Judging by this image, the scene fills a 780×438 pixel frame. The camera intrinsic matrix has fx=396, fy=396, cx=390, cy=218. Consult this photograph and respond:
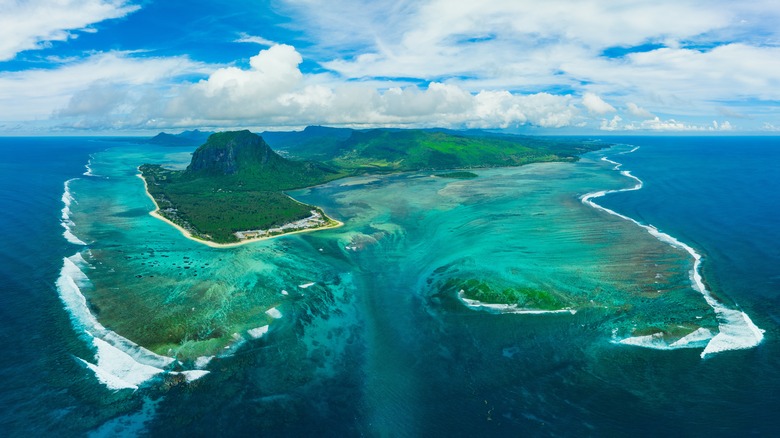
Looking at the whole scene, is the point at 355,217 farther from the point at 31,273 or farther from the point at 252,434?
the point at 252,434

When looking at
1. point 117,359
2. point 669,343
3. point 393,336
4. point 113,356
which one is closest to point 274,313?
point 393,336

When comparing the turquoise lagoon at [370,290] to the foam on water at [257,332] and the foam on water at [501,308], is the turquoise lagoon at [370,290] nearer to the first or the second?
the foam on water at [257,332]

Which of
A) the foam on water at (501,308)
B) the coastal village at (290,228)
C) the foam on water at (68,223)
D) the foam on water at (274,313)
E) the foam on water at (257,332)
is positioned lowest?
the foam on water at (257,332)

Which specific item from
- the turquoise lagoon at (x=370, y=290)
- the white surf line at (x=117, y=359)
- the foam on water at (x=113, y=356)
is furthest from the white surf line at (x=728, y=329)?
the foam on water at (x=113, y=356)

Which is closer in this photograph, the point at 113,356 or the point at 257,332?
the point at 113,356

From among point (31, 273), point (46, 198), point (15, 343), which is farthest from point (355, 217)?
point (46, 198)

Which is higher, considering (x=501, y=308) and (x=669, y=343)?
(x=501, y=308)

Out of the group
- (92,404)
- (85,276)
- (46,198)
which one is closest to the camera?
(92,404)

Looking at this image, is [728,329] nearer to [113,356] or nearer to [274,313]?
[274,313]

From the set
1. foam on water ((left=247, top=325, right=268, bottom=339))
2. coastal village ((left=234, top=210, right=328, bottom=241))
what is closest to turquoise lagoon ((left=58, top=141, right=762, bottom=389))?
foam on water ((left=247, top=325, right=268, bottom=339))
